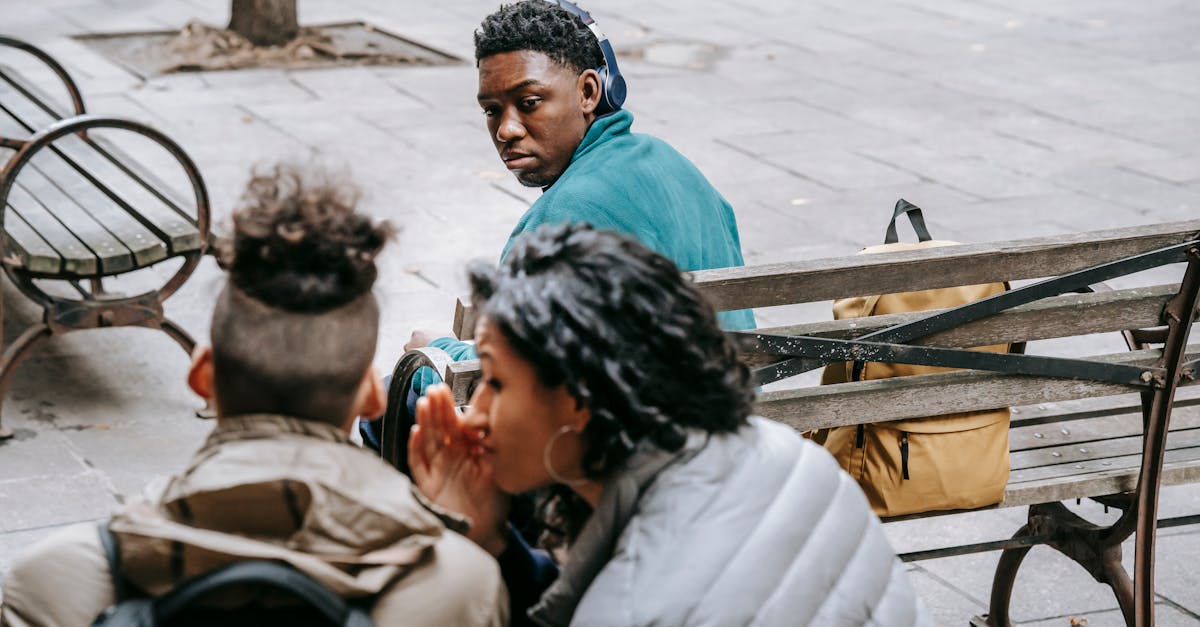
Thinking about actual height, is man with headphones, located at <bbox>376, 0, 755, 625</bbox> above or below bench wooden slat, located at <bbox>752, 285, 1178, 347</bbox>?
above

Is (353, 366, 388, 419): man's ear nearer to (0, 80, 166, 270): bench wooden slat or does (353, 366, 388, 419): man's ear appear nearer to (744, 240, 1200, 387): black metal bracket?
(744, 240, 1200, 387): black metal bracket

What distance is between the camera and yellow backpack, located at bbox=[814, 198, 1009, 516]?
2.93 meters

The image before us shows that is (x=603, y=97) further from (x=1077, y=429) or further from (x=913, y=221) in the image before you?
(x=1077, y=429)

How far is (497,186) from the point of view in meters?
7.20

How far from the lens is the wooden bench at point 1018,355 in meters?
2.81

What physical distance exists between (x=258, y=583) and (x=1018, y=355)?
185 cm

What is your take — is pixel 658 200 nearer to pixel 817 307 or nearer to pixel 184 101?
pixel 817 307

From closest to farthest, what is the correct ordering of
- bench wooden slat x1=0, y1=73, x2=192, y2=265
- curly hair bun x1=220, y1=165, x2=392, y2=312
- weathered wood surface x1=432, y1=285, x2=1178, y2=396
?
curly hair bun x1=220, y1=165, x2=392, y2=312 < weathered wood surface x1=432, y1=285, x2=1178, y2=396 < bench wooden slat x1=0, y1=73, x2=192, y2=265

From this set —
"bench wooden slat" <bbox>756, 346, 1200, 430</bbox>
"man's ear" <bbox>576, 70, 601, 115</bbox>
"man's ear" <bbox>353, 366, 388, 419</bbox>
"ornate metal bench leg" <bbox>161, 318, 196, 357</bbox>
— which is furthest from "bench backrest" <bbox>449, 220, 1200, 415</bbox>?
"ornate metal bench leg" <bbox>161, 318, 196, 357</bbox>

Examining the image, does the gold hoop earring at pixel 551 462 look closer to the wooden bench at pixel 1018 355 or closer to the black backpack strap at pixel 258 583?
the black backpack strap at pixel 258 583

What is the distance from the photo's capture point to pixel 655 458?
1.81 metres

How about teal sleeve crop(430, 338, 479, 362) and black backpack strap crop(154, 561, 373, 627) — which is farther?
teal sleeve crop(430, 338, 479, 362)

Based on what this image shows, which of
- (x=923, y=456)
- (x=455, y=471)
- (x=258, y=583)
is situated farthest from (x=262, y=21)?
(x=258, y=583)

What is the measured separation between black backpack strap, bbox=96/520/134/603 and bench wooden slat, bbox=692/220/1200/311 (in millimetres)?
1368
